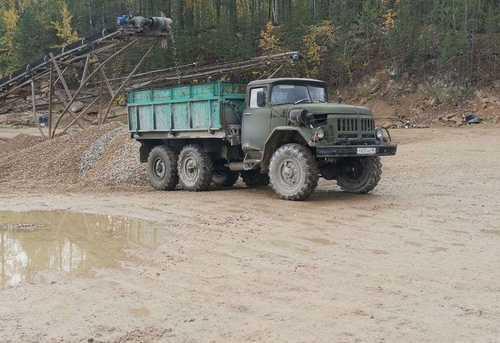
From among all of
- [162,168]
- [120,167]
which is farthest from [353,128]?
[120,167]

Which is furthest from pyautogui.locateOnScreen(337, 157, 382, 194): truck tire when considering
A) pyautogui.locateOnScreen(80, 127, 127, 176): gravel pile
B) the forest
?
the forest

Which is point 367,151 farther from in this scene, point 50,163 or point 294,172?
point 50,163

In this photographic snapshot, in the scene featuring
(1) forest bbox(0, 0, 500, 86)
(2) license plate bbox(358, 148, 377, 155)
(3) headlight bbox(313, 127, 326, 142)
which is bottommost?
(2) license plate bbox(358, 148, 377, 155)

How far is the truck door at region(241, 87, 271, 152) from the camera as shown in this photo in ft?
40.0

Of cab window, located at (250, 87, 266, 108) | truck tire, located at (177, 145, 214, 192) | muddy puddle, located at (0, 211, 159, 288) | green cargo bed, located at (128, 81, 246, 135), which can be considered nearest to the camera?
muddy puddle, located at (0, 211, 159, 288)

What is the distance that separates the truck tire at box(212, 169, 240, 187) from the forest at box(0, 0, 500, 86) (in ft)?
37.6

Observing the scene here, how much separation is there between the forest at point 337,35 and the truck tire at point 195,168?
37.9 feet

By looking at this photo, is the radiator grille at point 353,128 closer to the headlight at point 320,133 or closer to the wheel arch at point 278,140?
the headlight at point 320,133

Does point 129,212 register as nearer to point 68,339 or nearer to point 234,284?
point 234,284

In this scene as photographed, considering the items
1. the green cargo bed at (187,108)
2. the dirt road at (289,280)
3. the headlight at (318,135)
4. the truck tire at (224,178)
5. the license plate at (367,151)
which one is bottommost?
the dirt road at (289,280)

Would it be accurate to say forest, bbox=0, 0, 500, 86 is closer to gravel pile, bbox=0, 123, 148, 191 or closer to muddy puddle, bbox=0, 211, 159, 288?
gravel pile, bbox=0, 123, 148, 191

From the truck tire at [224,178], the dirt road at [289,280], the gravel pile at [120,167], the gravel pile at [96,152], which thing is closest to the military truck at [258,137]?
the truck tire at [224,178]

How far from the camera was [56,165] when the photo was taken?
686 inches

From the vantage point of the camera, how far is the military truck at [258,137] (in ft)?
37.1
